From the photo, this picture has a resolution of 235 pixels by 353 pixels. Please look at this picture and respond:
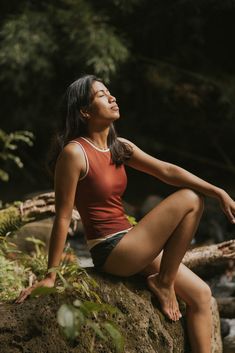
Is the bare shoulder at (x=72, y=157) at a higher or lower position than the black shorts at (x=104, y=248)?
higher

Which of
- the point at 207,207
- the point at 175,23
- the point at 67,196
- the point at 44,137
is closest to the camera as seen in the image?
the point at 67,196

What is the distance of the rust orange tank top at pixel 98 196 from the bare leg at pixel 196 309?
0.42 meters

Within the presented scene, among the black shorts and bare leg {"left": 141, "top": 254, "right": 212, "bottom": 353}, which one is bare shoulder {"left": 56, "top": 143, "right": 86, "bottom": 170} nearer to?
the black shorts

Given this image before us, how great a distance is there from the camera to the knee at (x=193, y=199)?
3.20 m

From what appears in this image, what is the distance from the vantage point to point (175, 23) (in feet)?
30.7

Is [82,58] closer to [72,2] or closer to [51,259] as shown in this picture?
[72,2]

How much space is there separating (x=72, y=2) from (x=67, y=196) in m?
6.13

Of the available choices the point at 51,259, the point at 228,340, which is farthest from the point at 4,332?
the point at 228,340

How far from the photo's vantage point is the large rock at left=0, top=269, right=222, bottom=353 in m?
2.97

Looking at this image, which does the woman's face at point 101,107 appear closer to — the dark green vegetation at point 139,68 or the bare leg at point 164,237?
the bare leg at point 164,237

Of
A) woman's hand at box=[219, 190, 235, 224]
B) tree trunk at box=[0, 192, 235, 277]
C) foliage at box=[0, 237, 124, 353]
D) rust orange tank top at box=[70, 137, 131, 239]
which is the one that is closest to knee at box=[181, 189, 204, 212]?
woman's hand at box=[219, 190, 235, 224]

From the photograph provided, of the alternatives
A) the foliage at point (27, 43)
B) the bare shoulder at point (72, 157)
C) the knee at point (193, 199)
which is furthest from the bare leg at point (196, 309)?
the foliage at point (27, 43)

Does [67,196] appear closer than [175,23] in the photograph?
Yes

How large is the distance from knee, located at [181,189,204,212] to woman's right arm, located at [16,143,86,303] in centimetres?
53
